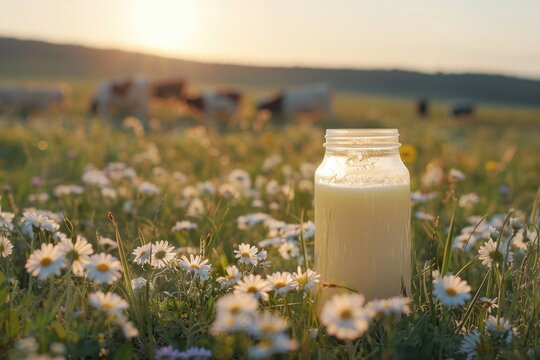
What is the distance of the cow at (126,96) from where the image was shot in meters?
17.3

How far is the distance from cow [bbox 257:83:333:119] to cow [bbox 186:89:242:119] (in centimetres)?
143

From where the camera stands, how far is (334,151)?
2062mm

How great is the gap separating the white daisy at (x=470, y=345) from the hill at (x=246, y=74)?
4683 centimetres

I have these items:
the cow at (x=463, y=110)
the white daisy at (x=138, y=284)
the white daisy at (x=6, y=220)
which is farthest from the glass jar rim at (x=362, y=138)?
the cow at (x=463, y=110)

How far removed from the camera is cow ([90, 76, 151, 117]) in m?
17.3

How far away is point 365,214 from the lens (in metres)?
2.03

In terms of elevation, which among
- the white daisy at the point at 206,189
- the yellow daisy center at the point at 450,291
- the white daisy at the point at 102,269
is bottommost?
the white daisy at the point at 206,189

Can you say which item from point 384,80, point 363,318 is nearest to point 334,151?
point 363,318

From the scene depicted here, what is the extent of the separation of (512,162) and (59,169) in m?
4.31

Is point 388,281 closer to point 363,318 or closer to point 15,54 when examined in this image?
point 363,318

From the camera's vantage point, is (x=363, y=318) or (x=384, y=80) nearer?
(x=363, y=318)

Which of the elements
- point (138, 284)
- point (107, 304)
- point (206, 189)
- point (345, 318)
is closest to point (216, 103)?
point (206, 189)

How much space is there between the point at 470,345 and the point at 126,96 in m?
16.5

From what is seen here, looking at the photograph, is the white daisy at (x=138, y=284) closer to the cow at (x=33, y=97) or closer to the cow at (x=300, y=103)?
the cow at (x=33, y=97)
